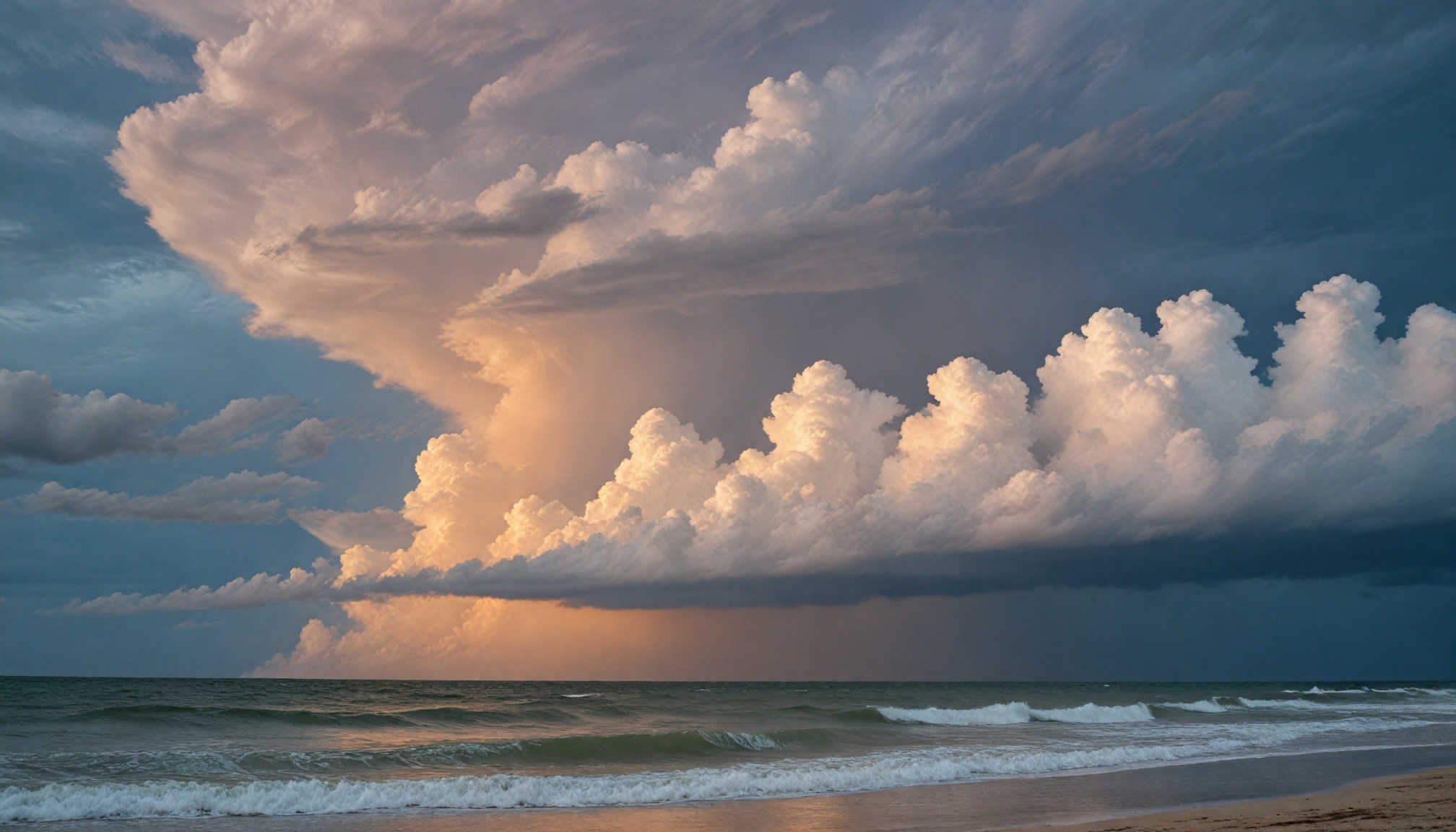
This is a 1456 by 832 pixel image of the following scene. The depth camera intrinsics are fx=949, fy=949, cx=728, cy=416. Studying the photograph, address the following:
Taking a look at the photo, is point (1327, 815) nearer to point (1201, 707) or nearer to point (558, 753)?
point (558, 753)

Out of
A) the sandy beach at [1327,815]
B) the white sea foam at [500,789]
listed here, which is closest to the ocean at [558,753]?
the white sea foam at [500,789]

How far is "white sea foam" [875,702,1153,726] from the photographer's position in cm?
Result: 5225

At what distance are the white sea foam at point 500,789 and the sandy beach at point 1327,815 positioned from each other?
8887 millimetres

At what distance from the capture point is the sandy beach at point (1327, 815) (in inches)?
676

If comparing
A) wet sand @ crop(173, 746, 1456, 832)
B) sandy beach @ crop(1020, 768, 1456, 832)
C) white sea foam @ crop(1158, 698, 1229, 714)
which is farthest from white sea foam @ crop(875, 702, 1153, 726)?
sandy beach @ crop(1020, 768, 1456, 832)

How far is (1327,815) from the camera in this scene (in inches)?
742

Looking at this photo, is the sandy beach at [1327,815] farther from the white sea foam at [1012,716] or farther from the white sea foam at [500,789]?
the white sea foam at [1012,716]

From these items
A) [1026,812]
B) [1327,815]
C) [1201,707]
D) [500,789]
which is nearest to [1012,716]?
[1201,707]

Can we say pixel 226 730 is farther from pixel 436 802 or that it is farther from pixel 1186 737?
pixel 1186 737

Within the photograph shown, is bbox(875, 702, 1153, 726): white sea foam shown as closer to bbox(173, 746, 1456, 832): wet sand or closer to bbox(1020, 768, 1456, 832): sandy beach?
bbox(173, 746, 1456, 832): wet sand

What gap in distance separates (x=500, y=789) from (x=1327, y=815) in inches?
721

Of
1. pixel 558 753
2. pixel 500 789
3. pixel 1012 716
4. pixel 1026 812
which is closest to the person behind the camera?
pixel 1026 812

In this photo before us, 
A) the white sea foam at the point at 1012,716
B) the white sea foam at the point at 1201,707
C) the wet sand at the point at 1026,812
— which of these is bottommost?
the white sea foam at the point at 1201,707

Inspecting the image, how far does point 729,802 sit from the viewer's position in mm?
23781
